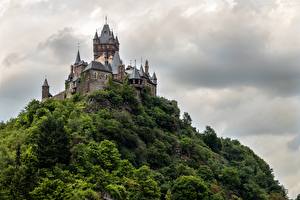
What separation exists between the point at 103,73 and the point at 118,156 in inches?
1087

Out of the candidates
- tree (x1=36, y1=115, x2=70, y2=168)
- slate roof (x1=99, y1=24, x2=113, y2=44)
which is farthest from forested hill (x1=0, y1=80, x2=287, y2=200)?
slate roof (x1=99, y1=24, x2=113, y2=44)

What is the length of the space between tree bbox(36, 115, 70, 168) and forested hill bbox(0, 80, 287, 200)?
0.15 metres

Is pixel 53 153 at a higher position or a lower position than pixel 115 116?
lower

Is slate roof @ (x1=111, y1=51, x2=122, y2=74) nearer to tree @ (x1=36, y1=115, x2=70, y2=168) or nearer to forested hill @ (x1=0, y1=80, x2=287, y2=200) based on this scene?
forested hill @ (x1=0, y1=80, x2=287, y2=200)

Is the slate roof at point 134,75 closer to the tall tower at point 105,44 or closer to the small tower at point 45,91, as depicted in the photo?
the tall tower at point 105,44

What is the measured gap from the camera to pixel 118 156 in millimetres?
117625

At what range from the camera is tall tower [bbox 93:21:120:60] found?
509 ft

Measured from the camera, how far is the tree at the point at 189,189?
119 meters

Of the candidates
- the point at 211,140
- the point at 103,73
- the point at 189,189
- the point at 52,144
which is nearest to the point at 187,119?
the point at 211,140

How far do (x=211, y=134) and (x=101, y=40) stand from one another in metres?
36.1

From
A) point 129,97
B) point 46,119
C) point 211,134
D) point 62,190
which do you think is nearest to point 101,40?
point 129,97

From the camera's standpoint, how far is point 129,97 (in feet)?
459

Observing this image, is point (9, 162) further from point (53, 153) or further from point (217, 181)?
point (217, 181)

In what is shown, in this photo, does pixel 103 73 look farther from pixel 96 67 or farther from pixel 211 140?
pixel 211 140
